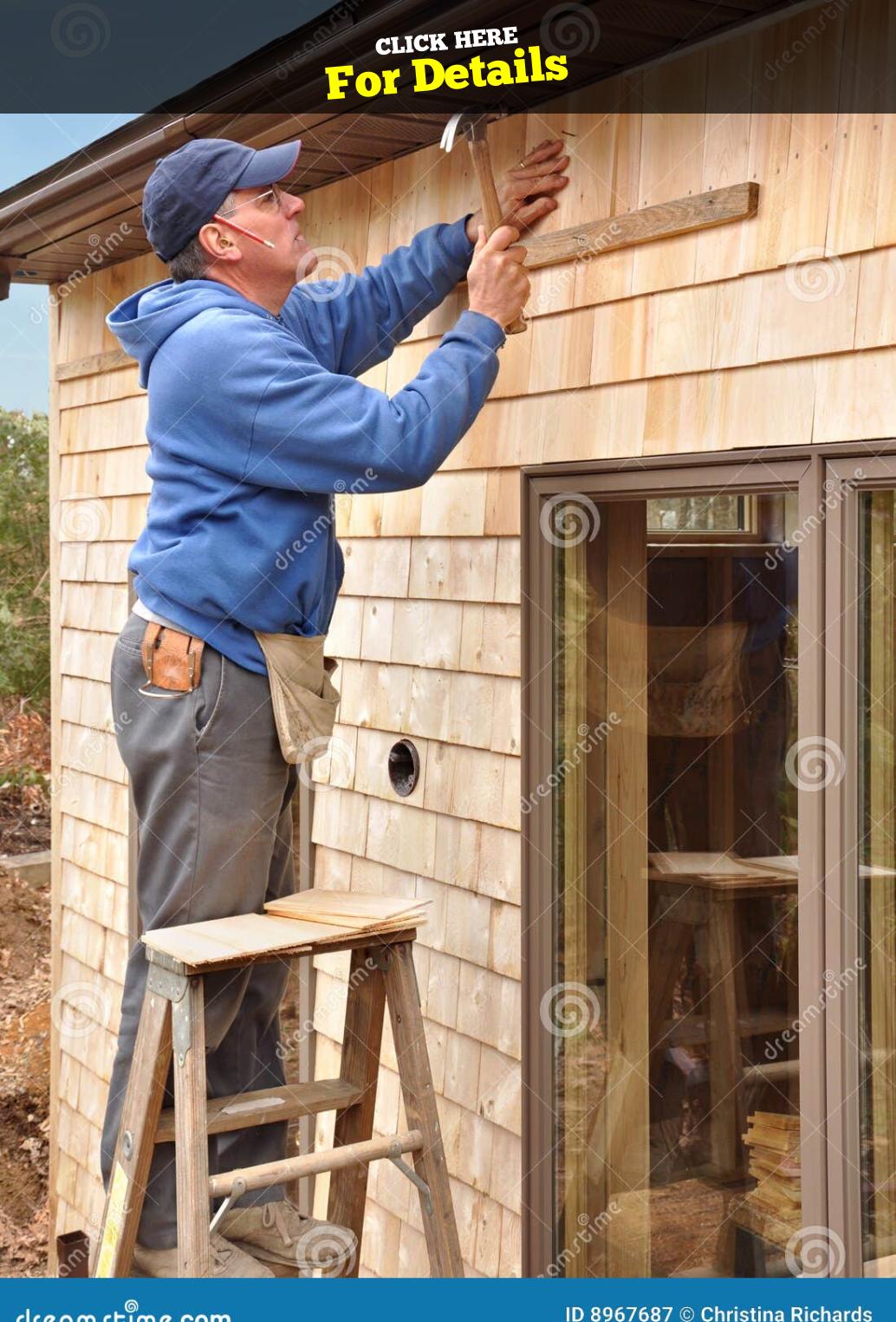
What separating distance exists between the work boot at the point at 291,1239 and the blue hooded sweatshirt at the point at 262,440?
1.22 metres

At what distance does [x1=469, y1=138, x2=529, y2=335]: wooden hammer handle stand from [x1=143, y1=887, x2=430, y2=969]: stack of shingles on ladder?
133cm

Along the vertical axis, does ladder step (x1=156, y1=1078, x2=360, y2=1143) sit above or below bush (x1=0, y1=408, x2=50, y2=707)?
below

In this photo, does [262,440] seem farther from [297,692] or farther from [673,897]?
[673,897]

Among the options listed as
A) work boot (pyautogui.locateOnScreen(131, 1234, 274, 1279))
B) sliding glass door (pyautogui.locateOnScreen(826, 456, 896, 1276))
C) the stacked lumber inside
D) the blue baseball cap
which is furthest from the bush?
sliding glass door (pyautogui.locateOnScreen(826, 456, 896, 1276))

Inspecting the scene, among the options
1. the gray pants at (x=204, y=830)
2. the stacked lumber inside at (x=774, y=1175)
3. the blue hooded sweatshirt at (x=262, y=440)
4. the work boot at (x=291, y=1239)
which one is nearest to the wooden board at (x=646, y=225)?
the blue hooded sweatshirt at (x=262, y=440)

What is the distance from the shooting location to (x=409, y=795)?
12.2 ft

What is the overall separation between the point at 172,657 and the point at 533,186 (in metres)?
1.32

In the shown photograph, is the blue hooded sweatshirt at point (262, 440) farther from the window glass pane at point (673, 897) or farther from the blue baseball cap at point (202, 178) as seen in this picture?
the window glass pane at point (673, 897)

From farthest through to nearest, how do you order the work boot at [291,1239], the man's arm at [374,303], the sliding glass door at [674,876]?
the man's arm at [374,303], the work boot at [291,1239], the sliding glass door at [674,876]

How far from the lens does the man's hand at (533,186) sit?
120 inches

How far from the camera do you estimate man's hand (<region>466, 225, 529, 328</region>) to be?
303 cm

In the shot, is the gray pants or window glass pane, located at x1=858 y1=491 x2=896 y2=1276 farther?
the gray pants

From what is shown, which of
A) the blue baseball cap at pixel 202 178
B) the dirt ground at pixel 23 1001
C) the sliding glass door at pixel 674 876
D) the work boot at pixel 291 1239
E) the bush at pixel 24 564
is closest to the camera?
the sliding glass door at pixel 674 876

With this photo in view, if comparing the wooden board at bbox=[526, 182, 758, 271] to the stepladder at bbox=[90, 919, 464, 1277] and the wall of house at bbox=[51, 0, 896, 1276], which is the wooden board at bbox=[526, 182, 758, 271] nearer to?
the wall of house at bbox=[51, 0, 896, 1276]
